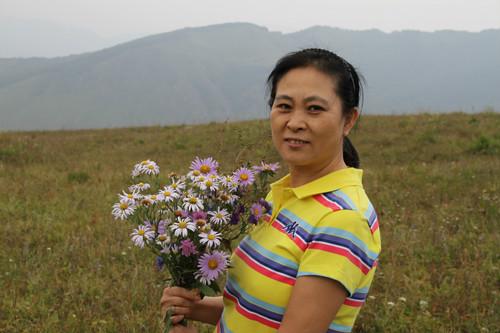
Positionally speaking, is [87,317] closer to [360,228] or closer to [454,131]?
[360,228]

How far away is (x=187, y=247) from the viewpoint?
5.22 ft

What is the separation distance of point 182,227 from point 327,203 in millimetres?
495

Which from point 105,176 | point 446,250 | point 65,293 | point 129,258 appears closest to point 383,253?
point 446,250

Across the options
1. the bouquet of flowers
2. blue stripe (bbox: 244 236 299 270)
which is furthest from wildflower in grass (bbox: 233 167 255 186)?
blue stripe (bbox: 244 236 299 270)

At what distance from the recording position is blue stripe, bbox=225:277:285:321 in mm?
1602

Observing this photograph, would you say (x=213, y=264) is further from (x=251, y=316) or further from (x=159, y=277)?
(x=159, y=277)

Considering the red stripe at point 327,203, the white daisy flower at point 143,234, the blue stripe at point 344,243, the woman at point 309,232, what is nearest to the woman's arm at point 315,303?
the woman at point 309,232

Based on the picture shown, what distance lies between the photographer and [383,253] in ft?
17.1

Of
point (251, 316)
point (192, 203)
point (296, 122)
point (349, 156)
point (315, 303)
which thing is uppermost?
point (296, 122)

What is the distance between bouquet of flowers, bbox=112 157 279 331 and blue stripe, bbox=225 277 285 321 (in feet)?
0.24

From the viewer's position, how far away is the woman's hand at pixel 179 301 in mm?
1749

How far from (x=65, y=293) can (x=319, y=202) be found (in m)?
3.54

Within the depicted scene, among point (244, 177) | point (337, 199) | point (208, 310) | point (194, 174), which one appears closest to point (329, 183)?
point (337, 199)

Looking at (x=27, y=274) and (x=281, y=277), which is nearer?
(x=281, y=277)
